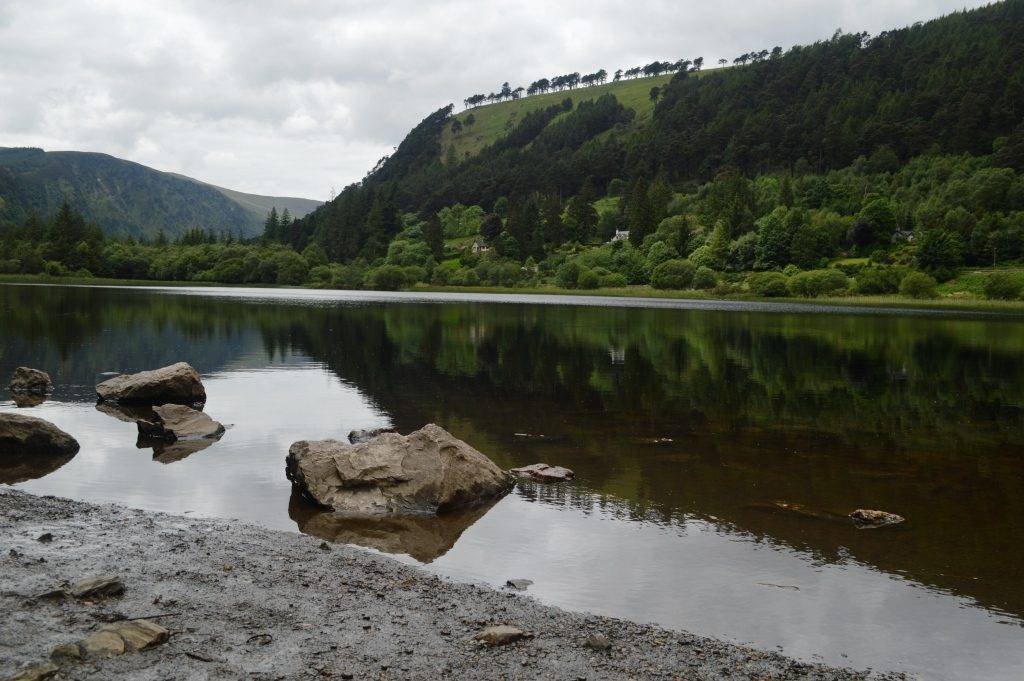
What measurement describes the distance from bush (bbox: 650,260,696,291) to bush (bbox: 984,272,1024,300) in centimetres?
→ 6071

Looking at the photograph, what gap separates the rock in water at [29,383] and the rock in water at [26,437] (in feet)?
31.3

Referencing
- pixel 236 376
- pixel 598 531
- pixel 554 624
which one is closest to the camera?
pixel 554 624

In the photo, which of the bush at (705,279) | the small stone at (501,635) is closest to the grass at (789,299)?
the bush at (705,279)

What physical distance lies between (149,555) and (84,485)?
242 inches

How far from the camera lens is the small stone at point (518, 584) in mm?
10672

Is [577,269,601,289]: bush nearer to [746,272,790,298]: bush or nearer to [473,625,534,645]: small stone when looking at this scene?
[746,272,790,298]: bush

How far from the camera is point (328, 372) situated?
3497 centimetres

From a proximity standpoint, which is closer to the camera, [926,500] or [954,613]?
[954,613]

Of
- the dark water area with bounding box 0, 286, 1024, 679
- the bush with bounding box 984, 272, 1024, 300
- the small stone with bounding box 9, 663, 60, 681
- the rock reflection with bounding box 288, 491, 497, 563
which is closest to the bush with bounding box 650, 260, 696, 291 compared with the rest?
the bush with bounding box 984, 272, 1024, 300

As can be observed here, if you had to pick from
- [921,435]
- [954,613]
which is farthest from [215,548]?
[921,435]

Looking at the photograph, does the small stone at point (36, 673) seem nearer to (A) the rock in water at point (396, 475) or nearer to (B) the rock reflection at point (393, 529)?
(B) the rock reflection at point (393, 529)

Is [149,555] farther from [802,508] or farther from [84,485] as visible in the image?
[802,508]

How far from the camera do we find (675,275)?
171m

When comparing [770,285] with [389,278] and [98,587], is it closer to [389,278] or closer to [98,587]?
[389,278]
